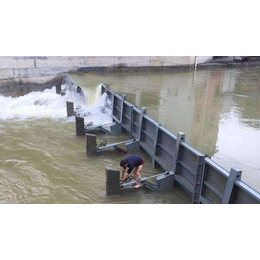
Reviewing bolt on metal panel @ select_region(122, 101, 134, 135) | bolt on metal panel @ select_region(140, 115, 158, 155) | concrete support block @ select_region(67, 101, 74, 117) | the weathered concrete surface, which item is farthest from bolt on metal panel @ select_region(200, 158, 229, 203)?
the weathered concrete surface

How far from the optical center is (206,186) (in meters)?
6.60

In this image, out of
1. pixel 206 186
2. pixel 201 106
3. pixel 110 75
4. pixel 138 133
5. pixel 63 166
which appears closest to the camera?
pixel 206 186

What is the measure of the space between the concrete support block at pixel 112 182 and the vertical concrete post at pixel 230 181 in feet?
8.66

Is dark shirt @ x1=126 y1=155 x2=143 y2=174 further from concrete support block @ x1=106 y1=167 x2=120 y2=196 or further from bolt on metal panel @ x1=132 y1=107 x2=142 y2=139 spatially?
bolt on metal panel @ x1=132 y1=107 x2=142 y2=139

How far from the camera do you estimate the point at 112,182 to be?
711 cm

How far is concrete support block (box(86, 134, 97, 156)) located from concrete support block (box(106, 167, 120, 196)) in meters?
2.42

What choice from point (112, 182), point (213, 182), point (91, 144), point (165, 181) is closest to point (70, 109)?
point (91, 144)

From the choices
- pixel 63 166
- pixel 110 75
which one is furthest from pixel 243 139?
pixel 110 75

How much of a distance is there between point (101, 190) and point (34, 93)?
13.9 meters

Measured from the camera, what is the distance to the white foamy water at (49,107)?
13.9 m

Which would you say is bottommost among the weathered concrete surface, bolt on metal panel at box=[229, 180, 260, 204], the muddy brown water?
the muddy brown water

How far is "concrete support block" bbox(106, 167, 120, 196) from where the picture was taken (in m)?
7.01

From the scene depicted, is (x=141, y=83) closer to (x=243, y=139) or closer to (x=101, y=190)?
(x=243, y=139)

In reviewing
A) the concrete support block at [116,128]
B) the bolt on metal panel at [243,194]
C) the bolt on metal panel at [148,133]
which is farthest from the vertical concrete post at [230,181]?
the concrete support block at [116,128]
